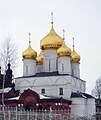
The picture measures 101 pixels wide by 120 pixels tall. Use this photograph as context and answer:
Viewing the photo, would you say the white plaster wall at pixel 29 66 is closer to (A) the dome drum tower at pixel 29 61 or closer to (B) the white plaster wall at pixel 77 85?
(A) the dome drum tower at pixel 29 61

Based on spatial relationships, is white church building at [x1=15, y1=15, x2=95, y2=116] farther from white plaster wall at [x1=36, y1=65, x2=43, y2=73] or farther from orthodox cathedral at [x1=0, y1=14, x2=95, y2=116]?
white plaster wall at [x1=36, y1=65, x2=43, y2=73]

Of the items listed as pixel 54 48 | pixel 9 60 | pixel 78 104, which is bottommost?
pixel 78 104

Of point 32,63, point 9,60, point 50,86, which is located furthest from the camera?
point 32,63

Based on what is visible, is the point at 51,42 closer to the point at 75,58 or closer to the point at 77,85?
the point at 75,58

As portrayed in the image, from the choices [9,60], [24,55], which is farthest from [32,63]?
[9,60]

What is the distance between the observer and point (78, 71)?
153 ft

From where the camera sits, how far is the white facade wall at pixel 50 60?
43.4 metres

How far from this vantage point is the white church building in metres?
40.8

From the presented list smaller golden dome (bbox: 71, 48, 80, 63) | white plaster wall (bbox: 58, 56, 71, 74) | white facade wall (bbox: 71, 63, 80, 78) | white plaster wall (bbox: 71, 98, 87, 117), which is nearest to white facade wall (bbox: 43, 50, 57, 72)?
white plaster wall (bbox: 58, 56, 71, 74)

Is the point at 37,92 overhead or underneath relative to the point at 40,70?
underneath

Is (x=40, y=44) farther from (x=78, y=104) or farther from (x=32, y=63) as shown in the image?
(x=78, y=104)

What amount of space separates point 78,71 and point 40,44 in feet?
21.8

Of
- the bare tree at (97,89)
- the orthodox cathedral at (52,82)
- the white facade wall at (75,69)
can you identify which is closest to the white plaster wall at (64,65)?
the orthodox cathedral at (52,82)

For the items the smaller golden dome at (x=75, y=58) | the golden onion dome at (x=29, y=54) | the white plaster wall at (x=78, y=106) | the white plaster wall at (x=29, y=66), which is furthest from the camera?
the smaller golden dome at (x=75, y=58)
